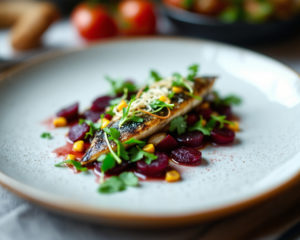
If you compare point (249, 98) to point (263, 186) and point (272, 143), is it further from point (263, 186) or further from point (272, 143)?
point (263, 186)

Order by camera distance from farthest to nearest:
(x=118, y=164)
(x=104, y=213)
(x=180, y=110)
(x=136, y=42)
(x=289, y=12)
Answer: (x=289, y=12)
(x=136, y=42)
(x=180, y=110)
(x=118, y=164)
(x=104, y=213)

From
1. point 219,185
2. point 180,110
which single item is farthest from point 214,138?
point 219,185

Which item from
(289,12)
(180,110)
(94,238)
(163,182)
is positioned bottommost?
(94,238)

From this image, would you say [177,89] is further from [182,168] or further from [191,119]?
[182,168]

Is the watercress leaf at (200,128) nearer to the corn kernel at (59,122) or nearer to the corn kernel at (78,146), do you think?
the corn kernel at (78,146)

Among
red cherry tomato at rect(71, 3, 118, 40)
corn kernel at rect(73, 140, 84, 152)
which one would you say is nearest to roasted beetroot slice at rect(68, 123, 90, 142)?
corn kernel at rect(73, 140, 84, 152)

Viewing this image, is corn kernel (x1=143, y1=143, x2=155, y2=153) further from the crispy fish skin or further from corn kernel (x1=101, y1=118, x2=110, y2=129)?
corn kernel (x1=101, y1=118, x2=110, y2=129)
